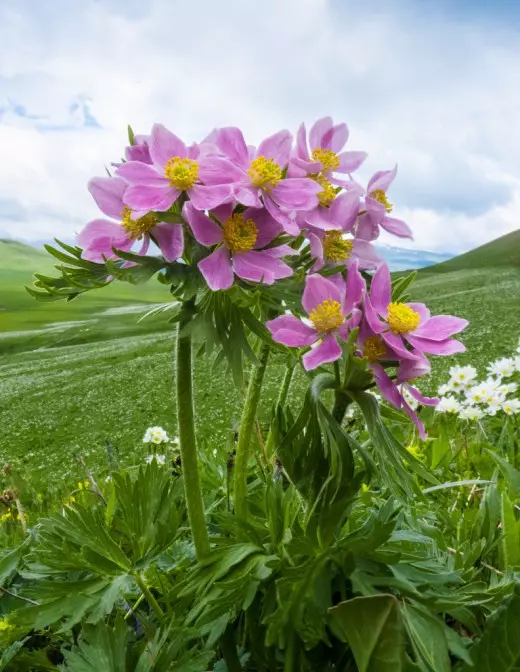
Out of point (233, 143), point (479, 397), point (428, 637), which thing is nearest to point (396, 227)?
point (233, 143)

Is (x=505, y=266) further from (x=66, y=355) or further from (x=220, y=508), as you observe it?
(x=220, y=508)

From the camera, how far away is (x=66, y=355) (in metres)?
24.7

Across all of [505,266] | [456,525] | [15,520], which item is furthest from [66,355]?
[456,525]

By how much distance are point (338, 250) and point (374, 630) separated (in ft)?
2.53

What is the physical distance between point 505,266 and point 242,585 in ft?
101

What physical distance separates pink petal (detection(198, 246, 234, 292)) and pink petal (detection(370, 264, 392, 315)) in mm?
265

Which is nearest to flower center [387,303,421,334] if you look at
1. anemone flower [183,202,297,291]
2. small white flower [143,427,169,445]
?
anemone flower [183,202,297,291]

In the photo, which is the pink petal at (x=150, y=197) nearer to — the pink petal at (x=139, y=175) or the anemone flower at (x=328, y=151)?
the pink petal at (x=139, y=175)

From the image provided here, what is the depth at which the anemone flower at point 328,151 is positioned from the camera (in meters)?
1.50

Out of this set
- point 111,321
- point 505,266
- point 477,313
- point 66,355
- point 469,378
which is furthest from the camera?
point 111,321

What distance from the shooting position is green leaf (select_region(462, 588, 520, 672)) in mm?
1188

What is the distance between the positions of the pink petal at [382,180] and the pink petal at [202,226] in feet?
1.54

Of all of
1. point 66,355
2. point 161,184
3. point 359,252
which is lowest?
point 66,355

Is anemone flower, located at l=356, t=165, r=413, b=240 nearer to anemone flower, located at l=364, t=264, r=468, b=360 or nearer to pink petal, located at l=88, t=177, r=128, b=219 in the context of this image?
anemone flower, located at l=364, t=264, r=468, b=360
